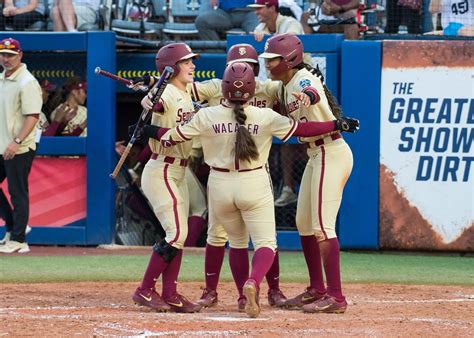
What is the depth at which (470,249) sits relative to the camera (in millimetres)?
11297

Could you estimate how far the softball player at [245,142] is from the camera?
280 inches

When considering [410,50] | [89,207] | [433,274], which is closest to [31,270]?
[89,207]

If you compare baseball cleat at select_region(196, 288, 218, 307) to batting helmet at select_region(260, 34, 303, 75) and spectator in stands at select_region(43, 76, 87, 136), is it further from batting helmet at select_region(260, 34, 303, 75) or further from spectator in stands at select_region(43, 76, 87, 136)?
spectator in stands at select_region(43, 76, 87, 136)

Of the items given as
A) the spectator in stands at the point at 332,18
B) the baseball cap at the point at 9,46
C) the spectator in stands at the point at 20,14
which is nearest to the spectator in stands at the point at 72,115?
the spectator in stands at the point at 20,14

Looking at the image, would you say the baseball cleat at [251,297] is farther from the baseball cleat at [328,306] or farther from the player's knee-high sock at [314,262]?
the player's knee-high sock at [314,262]

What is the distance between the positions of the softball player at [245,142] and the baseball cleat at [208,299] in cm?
76

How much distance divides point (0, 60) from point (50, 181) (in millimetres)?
1618

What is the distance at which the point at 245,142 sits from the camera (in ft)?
23.0

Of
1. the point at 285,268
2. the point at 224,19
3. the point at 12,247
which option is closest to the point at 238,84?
the point at 285,268

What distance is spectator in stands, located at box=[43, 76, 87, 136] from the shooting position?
39.3ft

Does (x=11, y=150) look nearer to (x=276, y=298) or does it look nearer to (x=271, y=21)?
(x=271, y=21)

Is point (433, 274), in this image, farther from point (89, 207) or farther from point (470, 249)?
point (89, 207)

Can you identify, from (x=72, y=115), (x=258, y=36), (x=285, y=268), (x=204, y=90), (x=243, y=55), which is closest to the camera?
(x=243, y=55)

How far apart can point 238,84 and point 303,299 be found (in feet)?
5.69
